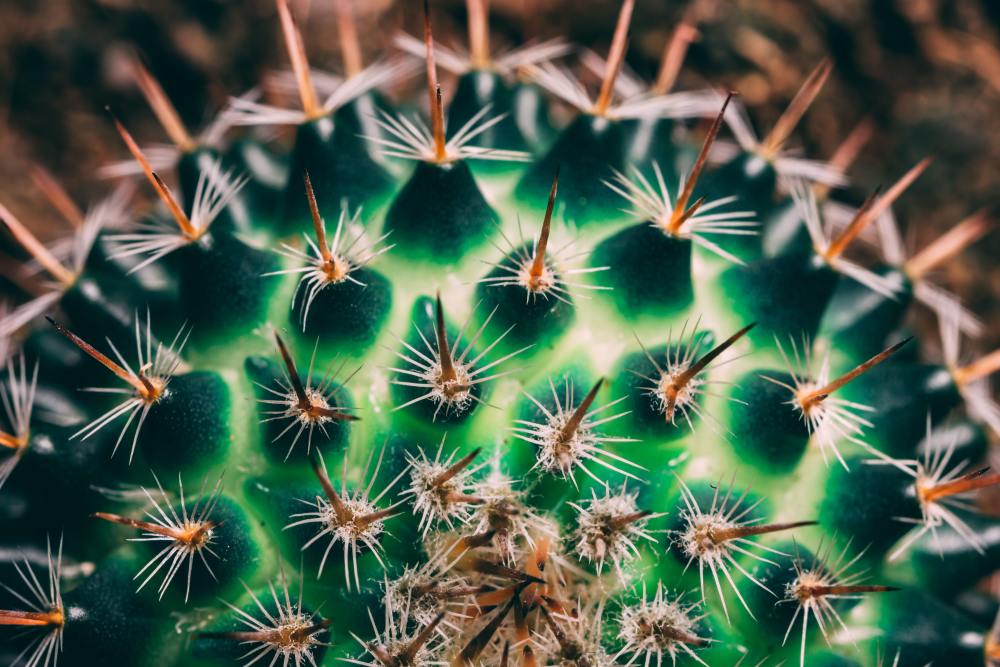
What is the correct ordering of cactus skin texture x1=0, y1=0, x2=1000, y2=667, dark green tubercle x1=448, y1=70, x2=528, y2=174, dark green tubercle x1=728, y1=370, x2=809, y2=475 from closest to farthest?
cactus skin texture x1=0, y1=0, x2=1000, y2=667 → dark green tubercle x1=728, y1=370, x2=809, y2=475 → dark green tubercle x1=448, y1=70, x2=528, y2=174

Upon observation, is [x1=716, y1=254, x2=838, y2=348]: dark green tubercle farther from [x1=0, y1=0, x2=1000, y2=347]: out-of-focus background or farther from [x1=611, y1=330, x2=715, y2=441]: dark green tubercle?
[x1=0, y1=0, x2=1000, y2=347]: out-of-focus background

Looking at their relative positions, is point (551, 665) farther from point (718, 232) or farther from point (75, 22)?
point (75, 22)

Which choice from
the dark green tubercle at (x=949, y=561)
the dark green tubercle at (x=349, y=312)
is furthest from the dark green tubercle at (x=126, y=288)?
the dark green tubercle at (x=949, y=561)

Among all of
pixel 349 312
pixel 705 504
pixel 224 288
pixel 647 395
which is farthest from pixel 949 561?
pixel 224 288

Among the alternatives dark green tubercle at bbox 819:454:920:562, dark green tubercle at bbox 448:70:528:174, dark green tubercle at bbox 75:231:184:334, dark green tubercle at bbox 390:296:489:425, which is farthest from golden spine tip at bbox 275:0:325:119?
dark green tubercle at bbox 819:454:920:562

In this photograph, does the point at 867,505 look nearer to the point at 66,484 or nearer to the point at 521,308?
the point at 521,308

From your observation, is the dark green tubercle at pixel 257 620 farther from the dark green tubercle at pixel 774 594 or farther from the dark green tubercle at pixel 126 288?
the dark green tubercle at pixel 774 594
